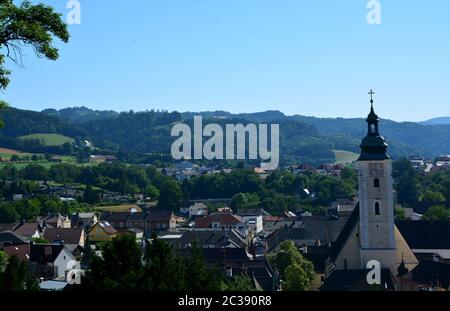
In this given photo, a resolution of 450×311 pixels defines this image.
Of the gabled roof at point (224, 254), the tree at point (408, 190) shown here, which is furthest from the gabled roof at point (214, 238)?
the tree at point (408, 190)

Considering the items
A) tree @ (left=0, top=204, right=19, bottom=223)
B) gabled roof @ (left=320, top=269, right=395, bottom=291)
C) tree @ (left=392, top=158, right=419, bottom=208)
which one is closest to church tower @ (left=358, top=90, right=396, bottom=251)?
gabled roof @ (left=320, top=269, right=395, bottom=291)

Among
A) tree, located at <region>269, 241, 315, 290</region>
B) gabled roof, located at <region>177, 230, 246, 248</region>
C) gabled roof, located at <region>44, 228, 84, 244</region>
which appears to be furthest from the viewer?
gabled roof, located at <region>44, 228, 84, 244</region>

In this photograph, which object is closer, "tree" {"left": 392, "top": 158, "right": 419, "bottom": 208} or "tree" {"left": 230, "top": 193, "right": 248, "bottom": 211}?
"tree" {"left": 230, "top": 193, "right": 248, "bottom": 211}

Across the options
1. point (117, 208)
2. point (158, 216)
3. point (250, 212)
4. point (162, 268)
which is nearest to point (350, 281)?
point (162, 268)

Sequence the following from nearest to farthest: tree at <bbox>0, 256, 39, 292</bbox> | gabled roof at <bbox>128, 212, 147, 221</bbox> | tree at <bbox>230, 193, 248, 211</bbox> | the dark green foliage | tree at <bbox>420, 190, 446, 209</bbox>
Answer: tree at <bbox>0, 256, 39, 292</bbox> → the dark green foliage → gabled roof at <bbox>128, 212, 147, 221</bbox> → tree at <bbox>420, 190, 446, 209</bbox> → tree at <bbox>230, 193, 248, 211</bbox>

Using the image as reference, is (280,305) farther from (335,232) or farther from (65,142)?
(65,142)

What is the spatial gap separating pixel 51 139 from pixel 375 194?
158m

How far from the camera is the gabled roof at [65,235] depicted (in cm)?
6151

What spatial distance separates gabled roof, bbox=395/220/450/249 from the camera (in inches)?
1699

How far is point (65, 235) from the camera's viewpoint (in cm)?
6219

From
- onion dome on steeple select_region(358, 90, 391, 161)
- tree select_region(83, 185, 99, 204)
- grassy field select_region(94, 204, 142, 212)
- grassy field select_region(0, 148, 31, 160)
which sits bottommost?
grassy field select_region(94, 204, 142, 212)

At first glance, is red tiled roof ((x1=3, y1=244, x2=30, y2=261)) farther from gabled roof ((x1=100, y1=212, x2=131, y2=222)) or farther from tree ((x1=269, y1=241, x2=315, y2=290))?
gabled roof ((x1=100, y1=212, x2=131, y2=222))

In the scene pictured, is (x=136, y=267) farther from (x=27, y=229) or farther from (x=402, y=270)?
(x=27, y=229)

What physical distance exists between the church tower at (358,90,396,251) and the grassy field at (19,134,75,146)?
491 feet
